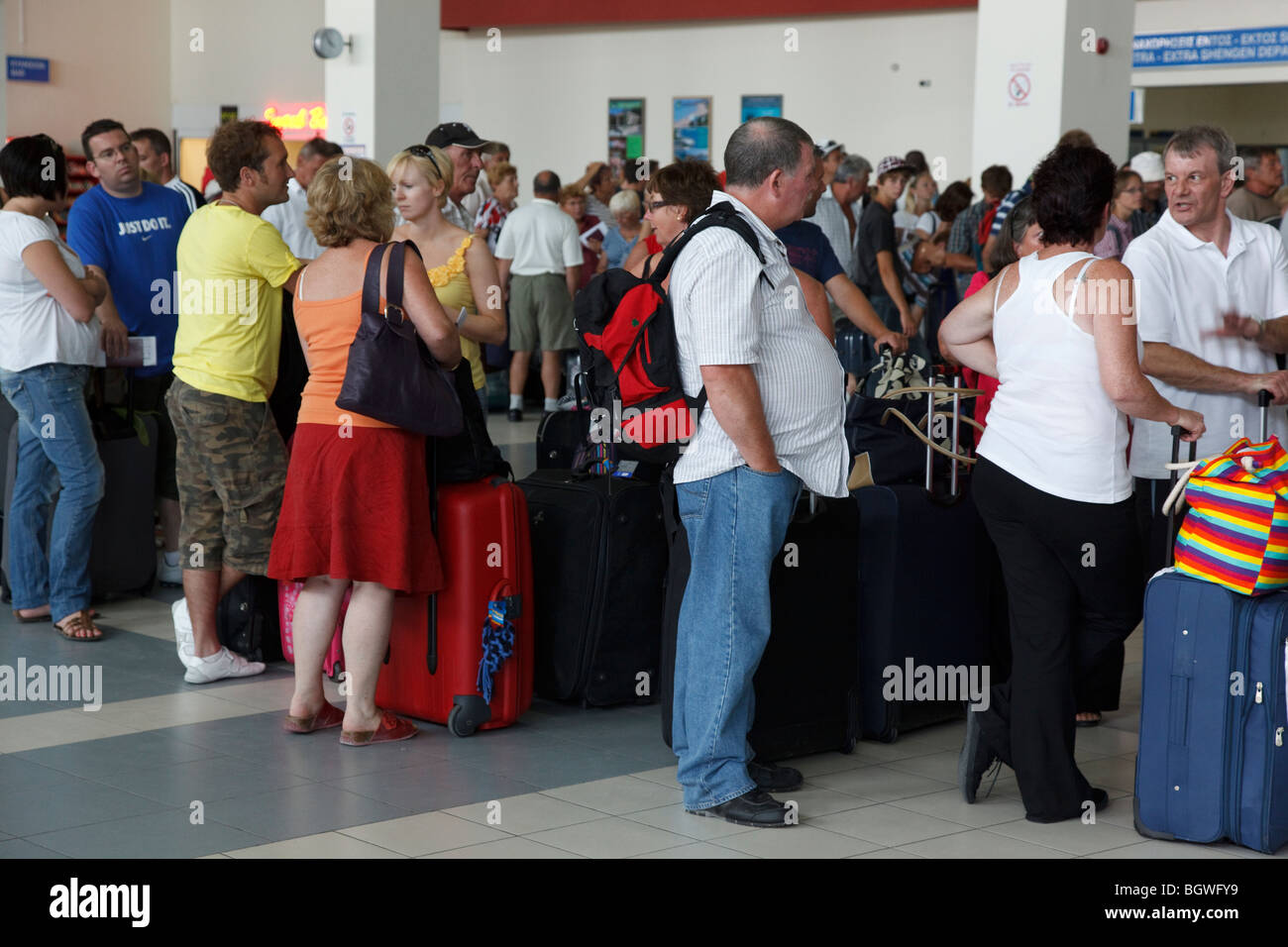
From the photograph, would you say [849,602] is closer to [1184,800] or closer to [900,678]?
[900,678]

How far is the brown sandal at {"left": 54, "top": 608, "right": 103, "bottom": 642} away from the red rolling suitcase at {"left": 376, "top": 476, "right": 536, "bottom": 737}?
4.94ft

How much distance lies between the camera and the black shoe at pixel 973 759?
3607mm

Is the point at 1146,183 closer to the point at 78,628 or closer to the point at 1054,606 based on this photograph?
the point at 1054,606

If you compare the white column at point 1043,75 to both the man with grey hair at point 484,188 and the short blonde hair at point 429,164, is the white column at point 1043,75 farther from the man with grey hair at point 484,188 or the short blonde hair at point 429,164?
the short blonde hair at point 429,164

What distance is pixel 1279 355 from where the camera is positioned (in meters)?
4.12

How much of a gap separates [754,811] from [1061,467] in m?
1.01

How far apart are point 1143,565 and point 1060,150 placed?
0.93 metres

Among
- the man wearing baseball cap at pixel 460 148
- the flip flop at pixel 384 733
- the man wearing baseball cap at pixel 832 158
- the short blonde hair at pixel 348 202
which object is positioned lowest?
the flip flop at pixel 384 733

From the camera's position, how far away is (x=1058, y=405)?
3.33 meters

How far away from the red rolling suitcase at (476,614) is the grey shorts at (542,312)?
20.5ft

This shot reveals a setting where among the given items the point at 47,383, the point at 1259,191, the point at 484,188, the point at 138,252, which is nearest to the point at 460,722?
the point at 47,383

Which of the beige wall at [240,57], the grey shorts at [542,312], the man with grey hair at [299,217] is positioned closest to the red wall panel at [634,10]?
the beige wall at [240,57]

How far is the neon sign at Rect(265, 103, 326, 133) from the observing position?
61.1 feet
